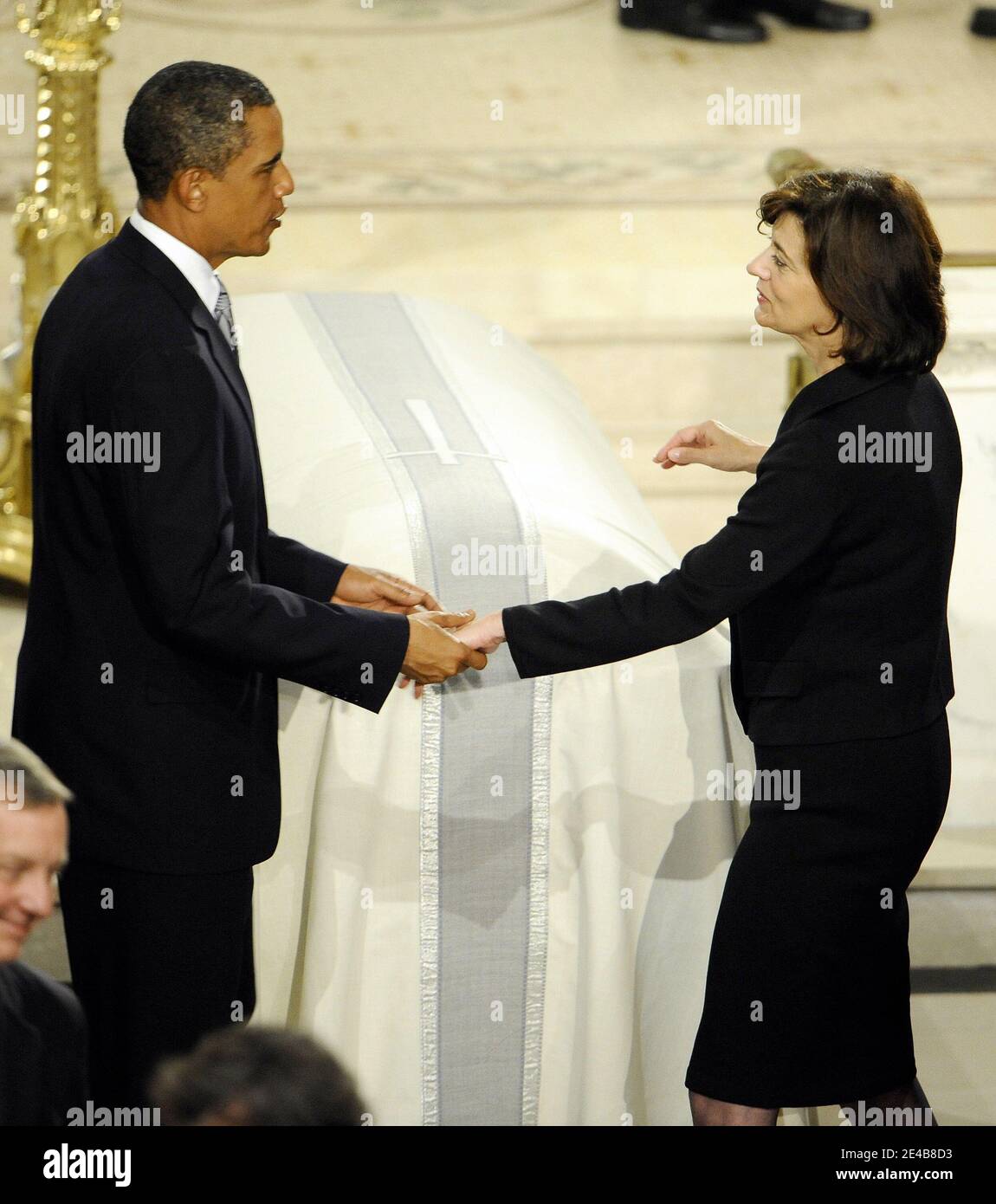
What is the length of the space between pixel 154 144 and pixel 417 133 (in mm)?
5467

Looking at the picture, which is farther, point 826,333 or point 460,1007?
point 460,1007

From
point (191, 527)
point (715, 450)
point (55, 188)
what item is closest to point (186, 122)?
point (191, 527)

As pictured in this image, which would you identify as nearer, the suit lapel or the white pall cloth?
the suit lapel

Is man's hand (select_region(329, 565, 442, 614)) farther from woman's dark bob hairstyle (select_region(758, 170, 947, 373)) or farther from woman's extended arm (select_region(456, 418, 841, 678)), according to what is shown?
woman's dark bob hairstyle (select_region(758, 170, 947, 373))

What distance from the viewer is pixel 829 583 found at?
6.97ft

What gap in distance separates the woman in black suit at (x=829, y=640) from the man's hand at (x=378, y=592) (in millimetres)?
194

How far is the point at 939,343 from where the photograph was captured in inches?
83.0

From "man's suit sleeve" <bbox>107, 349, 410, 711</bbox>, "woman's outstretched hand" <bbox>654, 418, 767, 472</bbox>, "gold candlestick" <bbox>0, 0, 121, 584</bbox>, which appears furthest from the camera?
"gold candlestick" <bbox>0, 0, 121, 584</bbox>

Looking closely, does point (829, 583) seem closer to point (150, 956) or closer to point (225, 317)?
point (225, 317)

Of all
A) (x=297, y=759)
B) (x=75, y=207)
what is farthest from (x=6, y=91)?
(x=297, y=759)

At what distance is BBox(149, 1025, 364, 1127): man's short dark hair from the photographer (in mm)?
1398

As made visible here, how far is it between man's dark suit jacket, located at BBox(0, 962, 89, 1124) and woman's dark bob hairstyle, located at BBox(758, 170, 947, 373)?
3.67ft

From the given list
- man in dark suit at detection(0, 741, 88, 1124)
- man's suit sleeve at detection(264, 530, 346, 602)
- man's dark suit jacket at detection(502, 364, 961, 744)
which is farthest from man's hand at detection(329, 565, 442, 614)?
man in dark suit at detection(0, 741, 88, 1124)

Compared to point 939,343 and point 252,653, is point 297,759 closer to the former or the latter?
point 252,653
